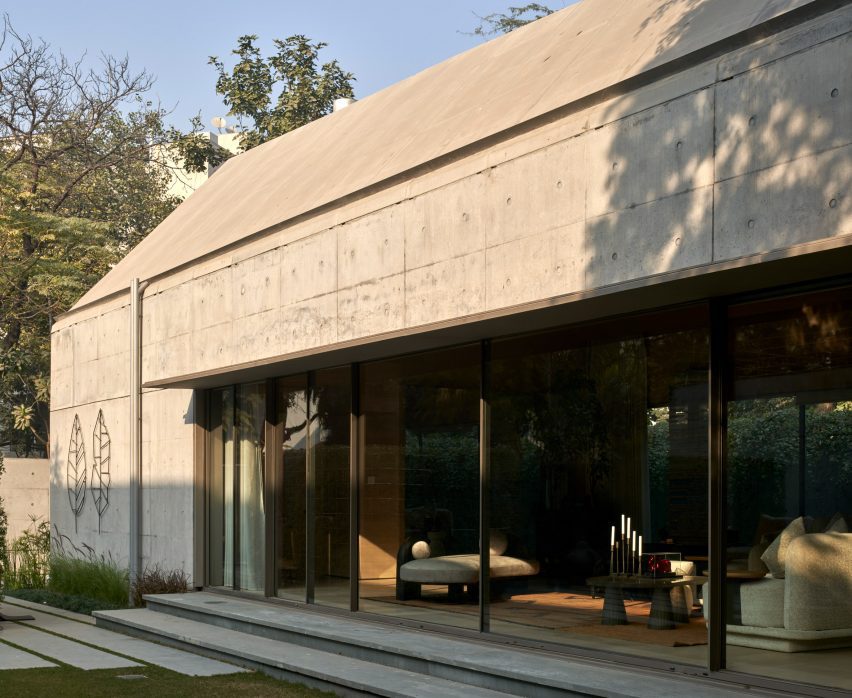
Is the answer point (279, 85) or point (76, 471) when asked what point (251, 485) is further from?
point (279, 85)

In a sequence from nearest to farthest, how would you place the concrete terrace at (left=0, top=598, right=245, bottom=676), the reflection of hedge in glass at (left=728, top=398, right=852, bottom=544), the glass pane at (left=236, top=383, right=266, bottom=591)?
the reflection of hedge in glass at (left=728, top=398, right=852, bottom=544) → the concrete terrace at (left=0, top=598, right=245, bottom=676) → the glass pane at (left=236, top=383, right=266, bottom=591)

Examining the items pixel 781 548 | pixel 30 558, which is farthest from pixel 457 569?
pixel 30 558

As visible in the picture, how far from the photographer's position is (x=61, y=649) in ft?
36.4

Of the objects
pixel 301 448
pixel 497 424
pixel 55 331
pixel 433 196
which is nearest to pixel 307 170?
pixel 301 448

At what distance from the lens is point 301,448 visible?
1251cm

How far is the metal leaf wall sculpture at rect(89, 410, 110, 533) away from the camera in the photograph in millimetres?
16672

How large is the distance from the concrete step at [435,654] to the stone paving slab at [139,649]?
0.92ft

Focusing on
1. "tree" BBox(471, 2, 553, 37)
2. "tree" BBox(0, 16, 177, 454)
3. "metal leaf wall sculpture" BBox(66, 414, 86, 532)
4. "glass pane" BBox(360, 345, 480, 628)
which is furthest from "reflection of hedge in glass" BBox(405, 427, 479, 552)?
"tree" BBox(471, 2, 553, 37)

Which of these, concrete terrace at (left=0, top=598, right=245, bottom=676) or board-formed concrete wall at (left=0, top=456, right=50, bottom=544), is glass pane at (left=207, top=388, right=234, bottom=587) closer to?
concrete terrace at (left=0, top=598, right=245, bottom=676)

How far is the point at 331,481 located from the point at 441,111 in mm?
3947

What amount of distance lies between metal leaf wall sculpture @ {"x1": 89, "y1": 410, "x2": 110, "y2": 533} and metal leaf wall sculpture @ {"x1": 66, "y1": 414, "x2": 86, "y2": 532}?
392 millimetres

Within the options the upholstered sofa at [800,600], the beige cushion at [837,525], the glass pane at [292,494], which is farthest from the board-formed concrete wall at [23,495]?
the beige cushion at [837,525]

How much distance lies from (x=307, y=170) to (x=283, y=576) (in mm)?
4765

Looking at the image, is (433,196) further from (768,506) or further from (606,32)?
→ (768,506)
